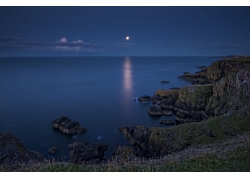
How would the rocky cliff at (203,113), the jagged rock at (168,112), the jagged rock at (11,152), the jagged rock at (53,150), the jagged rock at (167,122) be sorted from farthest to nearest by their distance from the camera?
1. the jagged rock at (168,112)
2. the jagged rock at (167,122)
3. the jagged rock at (53,150)
4. the rocky cliff at (203,113)
5. the jagged rock at (11,152)

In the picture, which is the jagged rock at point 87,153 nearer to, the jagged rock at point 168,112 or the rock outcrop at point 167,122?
the rock outcrop at point 167,122

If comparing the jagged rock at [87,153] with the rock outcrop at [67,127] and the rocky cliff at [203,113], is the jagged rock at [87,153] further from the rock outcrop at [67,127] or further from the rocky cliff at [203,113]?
the rock outcrop at [67,127]

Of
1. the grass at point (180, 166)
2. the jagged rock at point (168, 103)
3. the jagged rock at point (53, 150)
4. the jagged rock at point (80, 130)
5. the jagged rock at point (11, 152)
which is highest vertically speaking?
the grass at point (180, 166)

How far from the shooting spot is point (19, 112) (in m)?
66.4

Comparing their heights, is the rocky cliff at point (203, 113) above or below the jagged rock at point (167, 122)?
above

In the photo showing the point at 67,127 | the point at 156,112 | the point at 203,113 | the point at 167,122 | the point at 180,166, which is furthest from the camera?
the point at 156,112

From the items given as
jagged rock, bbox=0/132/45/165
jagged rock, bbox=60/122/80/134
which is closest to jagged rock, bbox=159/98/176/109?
jagged rock, bbox=60/122/80/134

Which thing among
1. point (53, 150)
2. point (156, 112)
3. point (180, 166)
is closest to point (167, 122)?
point (156, 112)

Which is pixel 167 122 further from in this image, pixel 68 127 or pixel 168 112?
pixel 68 127

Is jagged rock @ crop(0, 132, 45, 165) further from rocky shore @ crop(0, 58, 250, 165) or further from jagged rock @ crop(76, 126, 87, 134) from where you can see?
jagged rock @ crop(76, 126, 87, 134)

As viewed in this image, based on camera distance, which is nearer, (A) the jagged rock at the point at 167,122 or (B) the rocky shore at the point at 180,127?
(B) the rocky shore at the point at 180,127

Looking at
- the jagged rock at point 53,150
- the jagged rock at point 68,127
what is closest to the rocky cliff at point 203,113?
the jagged rock at point 68,127

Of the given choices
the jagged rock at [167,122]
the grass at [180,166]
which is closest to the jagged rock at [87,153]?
the jagged rock at [167,122]

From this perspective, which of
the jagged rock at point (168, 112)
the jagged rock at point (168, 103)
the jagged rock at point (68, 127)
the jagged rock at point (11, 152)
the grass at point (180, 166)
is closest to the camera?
the grass at point (180, 166)
